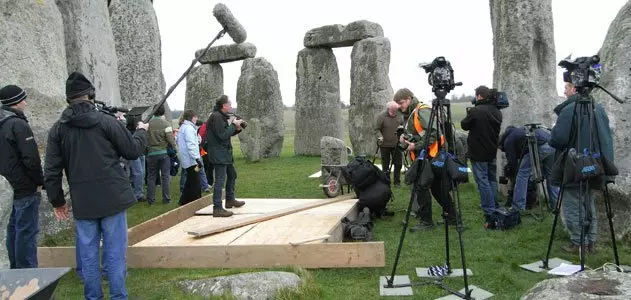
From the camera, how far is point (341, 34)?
18281 millimetres

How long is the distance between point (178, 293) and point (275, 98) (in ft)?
48.5

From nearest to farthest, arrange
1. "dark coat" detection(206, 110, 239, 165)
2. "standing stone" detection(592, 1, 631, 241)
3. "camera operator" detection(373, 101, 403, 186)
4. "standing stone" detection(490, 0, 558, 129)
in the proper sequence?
1. "standing stone" detection(592, 1, 631, 241)
2. "dark coat" detection(206, 110, 239, 165)
3. "standing stone" detection(490, 0, 558, 129)
4. "camera operator" detection(373, 101, 403, 186)

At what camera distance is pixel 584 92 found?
4.96 m

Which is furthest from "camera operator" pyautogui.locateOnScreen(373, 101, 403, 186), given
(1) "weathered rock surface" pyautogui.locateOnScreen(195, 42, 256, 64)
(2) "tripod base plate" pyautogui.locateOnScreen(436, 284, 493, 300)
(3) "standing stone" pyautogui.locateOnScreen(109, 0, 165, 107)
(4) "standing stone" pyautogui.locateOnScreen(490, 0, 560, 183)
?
(1) "weathered rock surface" pyautogui.locateOnScreen(195, 42, 256, 64)

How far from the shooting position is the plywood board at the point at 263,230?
19.9ft

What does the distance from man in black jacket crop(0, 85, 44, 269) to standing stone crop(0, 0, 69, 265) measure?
5.39 feet

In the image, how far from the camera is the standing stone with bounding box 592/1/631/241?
5855 mm

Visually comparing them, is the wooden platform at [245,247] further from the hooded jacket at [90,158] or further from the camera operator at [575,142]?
the camera operator at [575,142]

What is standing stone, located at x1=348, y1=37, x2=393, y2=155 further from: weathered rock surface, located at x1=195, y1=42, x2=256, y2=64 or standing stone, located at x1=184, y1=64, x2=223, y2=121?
standing stone, located at x1=184, y1=64, x2=223, y2=121

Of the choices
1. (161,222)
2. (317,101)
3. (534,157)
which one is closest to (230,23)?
(317,101)

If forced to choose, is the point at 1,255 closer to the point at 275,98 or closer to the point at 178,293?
the point at 178,293

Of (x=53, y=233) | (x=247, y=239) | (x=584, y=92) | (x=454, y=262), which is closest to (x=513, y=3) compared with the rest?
(x=584, y=92)

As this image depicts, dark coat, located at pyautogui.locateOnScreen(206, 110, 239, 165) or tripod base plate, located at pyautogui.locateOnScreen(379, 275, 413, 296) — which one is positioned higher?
dark coat, located at pyautogui.locateOnScreen(206, 110, 239, 165)

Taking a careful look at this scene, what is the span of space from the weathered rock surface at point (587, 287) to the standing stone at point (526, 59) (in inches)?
230
